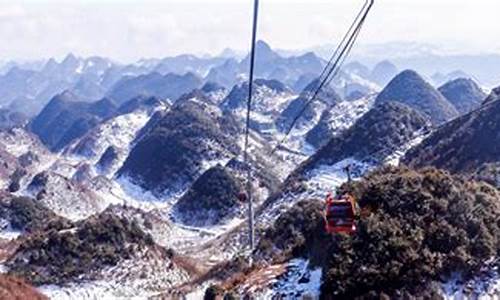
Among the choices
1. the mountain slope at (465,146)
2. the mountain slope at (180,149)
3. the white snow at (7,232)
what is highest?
the mountain slope at (465,146)

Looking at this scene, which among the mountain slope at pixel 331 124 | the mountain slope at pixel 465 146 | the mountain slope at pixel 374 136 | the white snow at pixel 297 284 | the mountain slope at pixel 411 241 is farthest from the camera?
the mountain slope at pixel 331 124

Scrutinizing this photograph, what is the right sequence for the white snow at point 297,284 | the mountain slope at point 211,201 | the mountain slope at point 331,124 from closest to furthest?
the white snow at point 297,284 → the mountain slope at point 211,201 → the mountain slope at point 331,124

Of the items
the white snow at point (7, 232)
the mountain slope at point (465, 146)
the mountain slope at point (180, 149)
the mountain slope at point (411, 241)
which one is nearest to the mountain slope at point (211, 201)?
the mountain slope at point (180, 149)

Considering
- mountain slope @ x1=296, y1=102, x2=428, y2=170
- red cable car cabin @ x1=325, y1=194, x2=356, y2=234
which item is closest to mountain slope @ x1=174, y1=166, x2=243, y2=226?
mountain slope @ x1=296, y1=102, x2=428, y2=170

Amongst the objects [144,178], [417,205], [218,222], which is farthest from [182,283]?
[144,178]

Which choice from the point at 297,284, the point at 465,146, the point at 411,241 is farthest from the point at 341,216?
the point at 465,146

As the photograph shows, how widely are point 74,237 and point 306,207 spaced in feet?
74.8

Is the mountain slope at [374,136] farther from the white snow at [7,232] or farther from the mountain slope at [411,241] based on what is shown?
the mountain slope at [411,241]

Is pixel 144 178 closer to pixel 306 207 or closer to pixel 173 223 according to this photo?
pixel 173 223

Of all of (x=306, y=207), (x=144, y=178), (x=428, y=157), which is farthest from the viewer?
(x=144, y=178)

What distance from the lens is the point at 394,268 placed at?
36312mm

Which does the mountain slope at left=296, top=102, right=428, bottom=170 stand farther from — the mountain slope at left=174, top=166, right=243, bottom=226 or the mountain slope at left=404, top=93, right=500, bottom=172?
the mountain slope at left=174, top=166, right=243, bottom=226

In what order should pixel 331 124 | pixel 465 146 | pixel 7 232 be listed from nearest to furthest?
pixel 465 146, pixel 7 232, pixel 331 124

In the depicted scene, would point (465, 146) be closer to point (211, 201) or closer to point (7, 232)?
point (211, 201)
